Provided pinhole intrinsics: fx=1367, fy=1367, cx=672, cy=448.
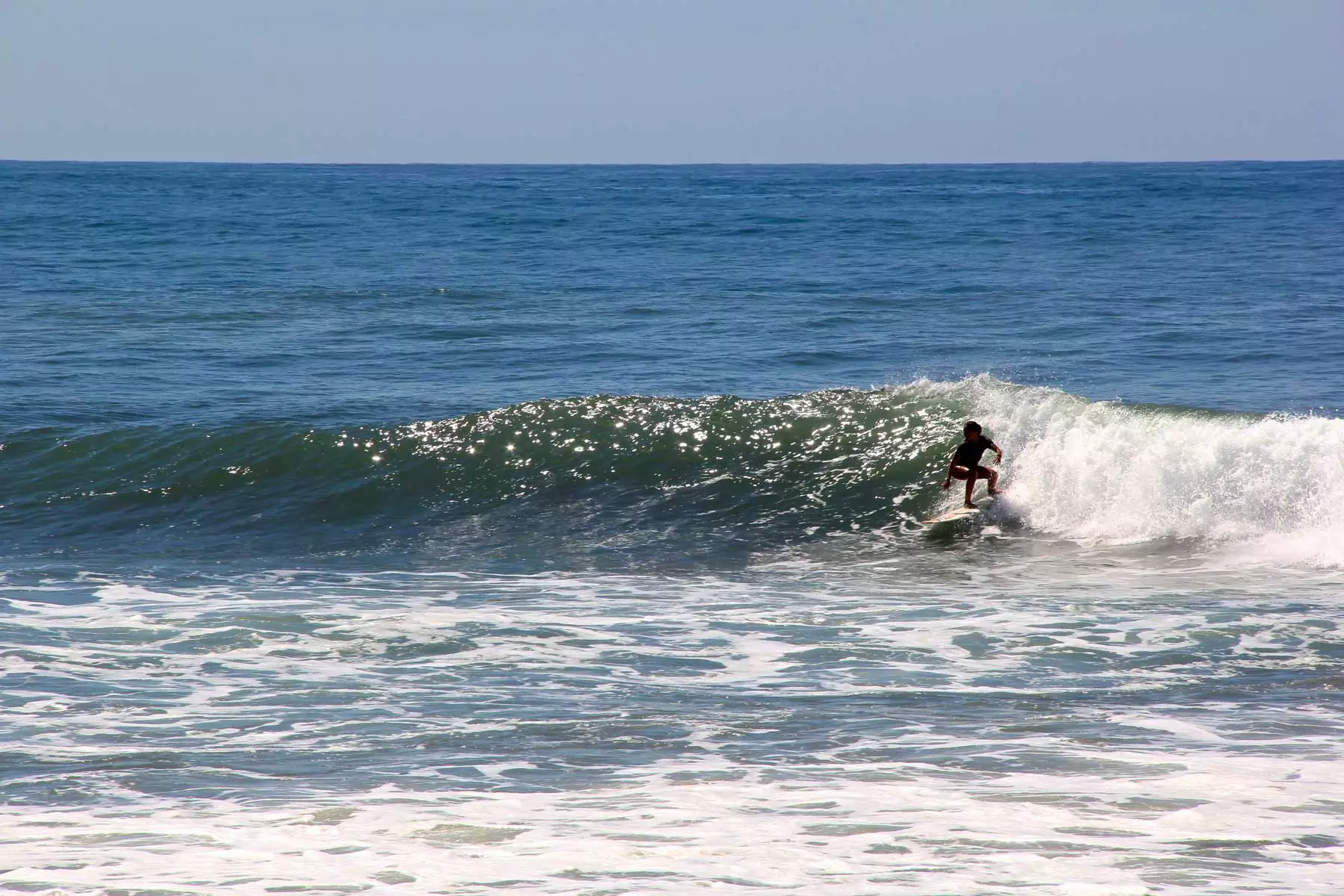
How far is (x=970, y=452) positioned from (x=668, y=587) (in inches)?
172

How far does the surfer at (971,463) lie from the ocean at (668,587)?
0.32m

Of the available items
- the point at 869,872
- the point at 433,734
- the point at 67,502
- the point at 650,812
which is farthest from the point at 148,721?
the point at 67,502

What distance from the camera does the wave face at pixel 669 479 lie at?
13.0 meters

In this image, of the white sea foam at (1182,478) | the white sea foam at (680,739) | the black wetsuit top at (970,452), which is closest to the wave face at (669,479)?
the white sea foam at (1182,478)

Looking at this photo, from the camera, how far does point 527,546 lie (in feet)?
42.4

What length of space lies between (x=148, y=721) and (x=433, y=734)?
1.60m

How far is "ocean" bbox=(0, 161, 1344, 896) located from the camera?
18.7ft

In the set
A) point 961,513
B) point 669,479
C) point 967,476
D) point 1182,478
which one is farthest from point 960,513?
point 669,479

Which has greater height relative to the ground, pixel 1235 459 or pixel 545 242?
pixel 545 242

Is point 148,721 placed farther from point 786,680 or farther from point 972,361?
point 972,361

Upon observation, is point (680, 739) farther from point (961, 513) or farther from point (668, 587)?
point (961, 513)

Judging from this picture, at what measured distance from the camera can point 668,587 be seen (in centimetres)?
1121

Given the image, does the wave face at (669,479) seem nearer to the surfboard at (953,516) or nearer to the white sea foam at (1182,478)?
the white sea foam at (1182,478)

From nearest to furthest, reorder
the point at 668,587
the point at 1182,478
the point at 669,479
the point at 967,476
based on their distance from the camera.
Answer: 1. the point at 668,587
2. the point at 1182,478
3. the point at 967,476
4. the point at 669,479
